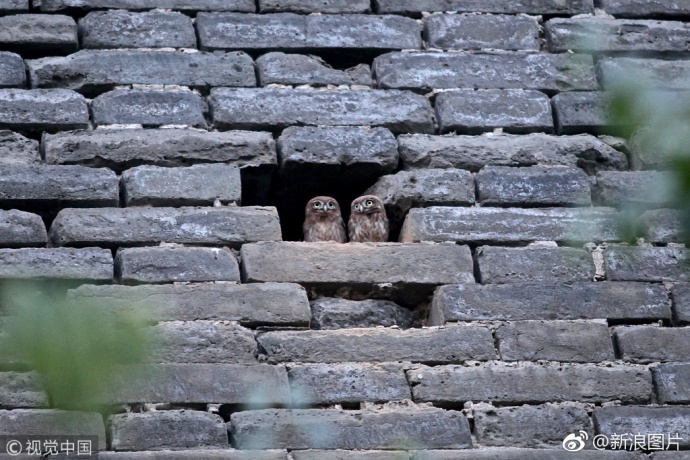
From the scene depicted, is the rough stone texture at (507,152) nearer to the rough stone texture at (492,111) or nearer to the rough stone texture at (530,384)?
the rough stone texture at (492,111)

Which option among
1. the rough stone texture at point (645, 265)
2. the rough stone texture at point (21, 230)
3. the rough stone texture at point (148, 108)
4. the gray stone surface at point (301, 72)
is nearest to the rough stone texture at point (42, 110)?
the rough stone texture at point (148, 108)

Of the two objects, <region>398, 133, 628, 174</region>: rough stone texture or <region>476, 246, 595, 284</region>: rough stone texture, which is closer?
<region>476, 246, 595, 284</region>: rough stone texture

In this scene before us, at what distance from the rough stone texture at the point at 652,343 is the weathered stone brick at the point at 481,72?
115 cm

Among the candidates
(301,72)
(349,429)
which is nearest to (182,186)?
(301,72)

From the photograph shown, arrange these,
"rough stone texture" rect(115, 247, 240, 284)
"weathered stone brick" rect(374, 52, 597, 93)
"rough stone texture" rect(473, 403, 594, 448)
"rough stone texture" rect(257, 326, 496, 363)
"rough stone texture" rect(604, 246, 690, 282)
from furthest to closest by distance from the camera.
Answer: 1. "weathered stone brick" rect(374, 52, 597, 93)
2. "rough stone texture" rect(604, 246, 690, 282)
3. "rough stone texture" rect(115, 247, 240, 284)
4. "rough stone texture" rect(257, 326, 496, 363)
5. "rough stone texture" rect(473, 403, 594, 448)

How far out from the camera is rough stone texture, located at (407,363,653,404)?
12.3 feet

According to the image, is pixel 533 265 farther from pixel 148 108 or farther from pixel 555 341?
pixel 148 108

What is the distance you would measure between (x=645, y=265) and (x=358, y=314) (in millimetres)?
1005

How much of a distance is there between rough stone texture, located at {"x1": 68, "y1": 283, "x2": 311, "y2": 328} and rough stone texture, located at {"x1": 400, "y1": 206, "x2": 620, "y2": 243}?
1.88 feet

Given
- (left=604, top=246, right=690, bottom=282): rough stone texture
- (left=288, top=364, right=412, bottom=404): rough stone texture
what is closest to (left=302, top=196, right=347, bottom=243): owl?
(left=288, top=364, right=412, bottom=404): rough stone texture

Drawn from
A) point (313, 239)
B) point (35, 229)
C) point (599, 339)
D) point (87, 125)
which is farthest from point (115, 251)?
point (599, 339)

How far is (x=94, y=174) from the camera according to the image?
4.23 m

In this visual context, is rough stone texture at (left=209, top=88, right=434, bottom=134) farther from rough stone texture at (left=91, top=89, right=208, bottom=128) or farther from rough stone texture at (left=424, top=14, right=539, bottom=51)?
rough stone texture at (left=424, top=14, right=539, bottom=51)

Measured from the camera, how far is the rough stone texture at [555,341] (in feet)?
12.8
